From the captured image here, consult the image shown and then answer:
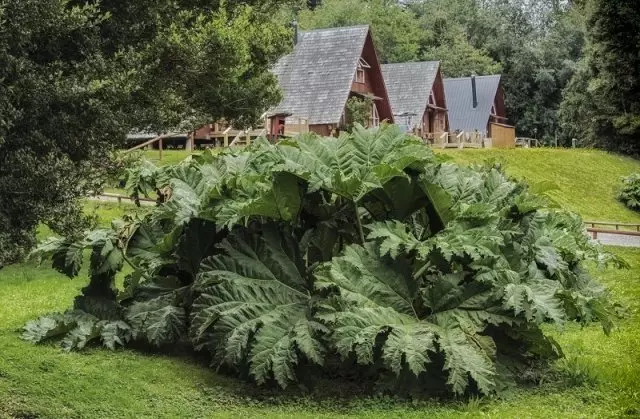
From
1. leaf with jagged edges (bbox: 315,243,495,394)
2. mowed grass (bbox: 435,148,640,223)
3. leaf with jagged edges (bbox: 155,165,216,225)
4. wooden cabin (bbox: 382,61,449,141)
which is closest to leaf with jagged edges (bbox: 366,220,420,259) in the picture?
leaf with jagged edges (bbox: 315,243,495,394)

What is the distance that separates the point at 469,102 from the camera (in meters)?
47.4

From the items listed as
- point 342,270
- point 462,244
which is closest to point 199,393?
point 342,270

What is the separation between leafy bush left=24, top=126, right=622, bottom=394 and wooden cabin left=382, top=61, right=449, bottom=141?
109 feet

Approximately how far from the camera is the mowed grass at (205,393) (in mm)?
4848

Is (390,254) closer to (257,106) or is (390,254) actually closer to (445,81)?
(257,106)

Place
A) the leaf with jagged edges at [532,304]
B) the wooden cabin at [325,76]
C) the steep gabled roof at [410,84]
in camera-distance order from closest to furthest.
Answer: the leaf with jagged edges at [532,304] → the wooden cabin at [325,76] → the steep gabled roof at [410,84]

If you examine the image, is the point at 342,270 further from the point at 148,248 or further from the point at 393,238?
the point at 148,248

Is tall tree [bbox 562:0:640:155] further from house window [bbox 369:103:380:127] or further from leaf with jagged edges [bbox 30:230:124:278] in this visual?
house window [bbox 369:103:380:127]

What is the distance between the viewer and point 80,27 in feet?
18.9

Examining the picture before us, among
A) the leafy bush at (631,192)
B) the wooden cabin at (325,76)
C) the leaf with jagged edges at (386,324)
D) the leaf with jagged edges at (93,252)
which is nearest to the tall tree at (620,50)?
the leaf with jagged edges at (386,324)

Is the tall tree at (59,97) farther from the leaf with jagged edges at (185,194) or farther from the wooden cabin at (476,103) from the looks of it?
the wooden cabin at (476,103)

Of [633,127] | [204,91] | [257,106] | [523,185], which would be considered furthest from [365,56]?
Result: [523,185]

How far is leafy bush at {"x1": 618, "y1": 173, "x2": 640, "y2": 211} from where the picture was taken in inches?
792

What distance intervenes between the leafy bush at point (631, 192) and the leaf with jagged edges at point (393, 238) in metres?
15.8
